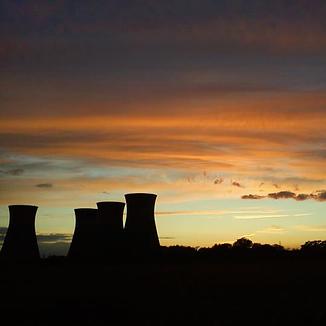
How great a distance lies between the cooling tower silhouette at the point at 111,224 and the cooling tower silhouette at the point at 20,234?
13.0 ft

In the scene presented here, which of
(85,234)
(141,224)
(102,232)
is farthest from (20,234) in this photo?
(141,224)

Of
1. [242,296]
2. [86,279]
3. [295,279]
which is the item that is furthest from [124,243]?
[242,296]

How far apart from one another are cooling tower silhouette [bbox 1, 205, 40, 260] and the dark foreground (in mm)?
12070

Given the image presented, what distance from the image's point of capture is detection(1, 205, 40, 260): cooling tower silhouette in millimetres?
29234

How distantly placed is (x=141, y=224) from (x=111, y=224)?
281cm

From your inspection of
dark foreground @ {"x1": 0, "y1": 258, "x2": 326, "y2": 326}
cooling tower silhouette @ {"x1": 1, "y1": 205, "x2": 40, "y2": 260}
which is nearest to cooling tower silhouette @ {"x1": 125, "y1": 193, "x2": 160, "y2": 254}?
cooling tower silhouette @ {"x1": 1, "y1": 205, "x2": 40, "y2": 260}

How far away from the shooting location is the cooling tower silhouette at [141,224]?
81.6 ft

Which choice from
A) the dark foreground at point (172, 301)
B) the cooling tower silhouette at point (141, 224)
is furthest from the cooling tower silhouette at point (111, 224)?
the dark foreground at point (172, 301)

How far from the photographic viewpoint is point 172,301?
1164 centimetres

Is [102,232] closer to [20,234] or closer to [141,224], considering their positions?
[141,224]

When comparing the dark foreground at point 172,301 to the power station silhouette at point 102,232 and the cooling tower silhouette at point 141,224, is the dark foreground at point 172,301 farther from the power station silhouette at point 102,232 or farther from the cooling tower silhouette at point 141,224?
the power station silhouette at point 102,232

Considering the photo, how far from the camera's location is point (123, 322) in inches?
380

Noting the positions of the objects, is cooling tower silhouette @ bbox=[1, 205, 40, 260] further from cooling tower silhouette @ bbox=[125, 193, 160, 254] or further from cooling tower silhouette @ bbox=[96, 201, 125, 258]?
cooling tower silhouette @ bbox=[125, 193, 160, 254]

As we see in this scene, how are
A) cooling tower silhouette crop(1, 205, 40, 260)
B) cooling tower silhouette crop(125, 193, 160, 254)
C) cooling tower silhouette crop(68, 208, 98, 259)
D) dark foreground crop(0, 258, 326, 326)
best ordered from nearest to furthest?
dark foreground crop(0, 258, 326, 326) → cooling tower silhouette crop(125, 193, 160, 254) → cooling tower silhouette crop(68, 208, 98, 259) → cooling tower silhouette crop(1, 205, 40, 260)
